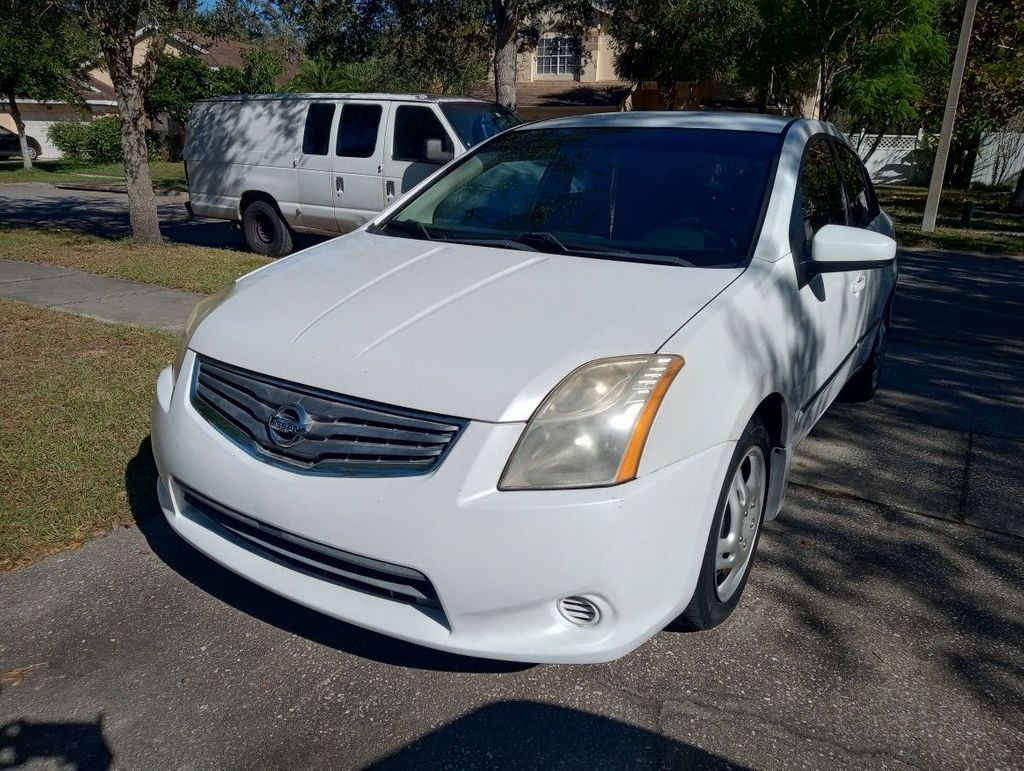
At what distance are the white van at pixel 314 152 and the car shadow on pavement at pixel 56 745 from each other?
24.2ft

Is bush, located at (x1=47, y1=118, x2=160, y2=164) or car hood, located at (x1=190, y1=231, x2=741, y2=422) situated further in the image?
bush, located at (x1=47, y1=118, x2=160, y2=164)

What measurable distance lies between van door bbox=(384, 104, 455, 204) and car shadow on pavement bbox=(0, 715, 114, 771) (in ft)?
26.2

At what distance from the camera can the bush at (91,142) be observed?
1278 inches

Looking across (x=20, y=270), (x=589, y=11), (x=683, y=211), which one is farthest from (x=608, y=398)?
(x=589, y=11)

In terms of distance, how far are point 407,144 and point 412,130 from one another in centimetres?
16

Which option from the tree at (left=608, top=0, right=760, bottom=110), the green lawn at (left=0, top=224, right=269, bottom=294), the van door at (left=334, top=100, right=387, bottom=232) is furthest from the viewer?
the tree at (left=608, top=0, right=760, bottom=110)

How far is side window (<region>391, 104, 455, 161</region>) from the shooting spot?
9.95m

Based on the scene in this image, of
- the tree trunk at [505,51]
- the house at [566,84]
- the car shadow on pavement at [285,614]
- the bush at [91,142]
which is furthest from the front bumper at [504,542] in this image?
the bush at [91,142]

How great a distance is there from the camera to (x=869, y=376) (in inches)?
215

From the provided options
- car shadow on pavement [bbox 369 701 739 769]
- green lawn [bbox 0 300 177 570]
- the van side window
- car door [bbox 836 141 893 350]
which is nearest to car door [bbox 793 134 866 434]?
car door [bbox 836 141 893 350]

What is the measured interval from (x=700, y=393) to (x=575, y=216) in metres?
1.34

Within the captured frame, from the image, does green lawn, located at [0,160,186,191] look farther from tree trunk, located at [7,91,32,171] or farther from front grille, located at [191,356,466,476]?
front grille, located at [191,356,466,476]

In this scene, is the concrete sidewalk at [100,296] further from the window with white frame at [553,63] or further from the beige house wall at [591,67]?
the window with white frame at [553,63]

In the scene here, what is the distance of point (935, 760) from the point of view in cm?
249
